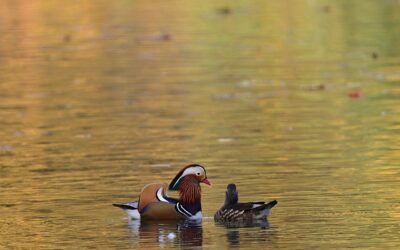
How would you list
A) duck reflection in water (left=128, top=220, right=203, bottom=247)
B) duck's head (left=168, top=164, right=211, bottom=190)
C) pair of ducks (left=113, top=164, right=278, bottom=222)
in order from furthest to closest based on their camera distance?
1. duck's head (left=168, top=164, right=211, bottom=190)
2. pair of ducks (left=113, top=164, right=278, bottom=222)
3. duck reflection in water (left=128, top=220, right=203, bottom=247)

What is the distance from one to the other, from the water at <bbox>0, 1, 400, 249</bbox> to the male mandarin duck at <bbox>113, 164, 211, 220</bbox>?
15 cm

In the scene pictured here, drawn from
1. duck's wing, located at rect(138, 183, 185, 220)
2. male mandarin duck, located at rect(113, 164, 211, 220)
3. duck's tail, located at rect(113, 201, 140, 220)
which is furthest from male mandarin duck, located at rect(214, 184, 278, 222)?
duck's tail, located at rect(113, 201, 140, 220)

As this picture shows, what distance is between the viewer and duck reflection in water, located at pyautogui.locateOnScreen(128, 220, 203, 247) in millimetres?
14305

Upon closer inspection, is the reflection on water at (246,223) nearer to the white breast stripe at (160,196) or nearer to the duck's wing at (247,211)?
the duck's wing at (247,211)

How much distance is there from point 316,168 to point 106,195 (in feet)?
9.19

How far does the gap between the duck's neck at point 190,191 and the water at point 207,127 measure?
0.80 feet

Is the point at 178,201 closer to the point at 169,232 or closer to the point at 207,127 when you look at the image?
the point at 169,232

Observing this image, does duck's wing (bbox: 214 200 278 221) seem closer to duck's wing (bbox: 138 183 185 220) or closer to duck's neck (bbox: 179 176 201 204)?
duck's neck (bbox: 179 176 201 204)

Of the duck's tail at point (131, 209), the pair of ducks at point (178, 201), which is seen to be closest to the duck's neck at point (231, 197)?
the pair of ducks at point (178, 201)

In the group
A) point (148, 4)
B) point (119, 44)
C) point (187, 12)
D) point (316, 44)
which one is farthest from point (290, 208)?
point (148, 4)

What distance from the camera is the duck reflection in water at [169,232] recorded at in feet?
46.9

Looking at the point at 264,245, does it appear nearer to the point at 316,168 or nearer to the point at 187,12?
the point at 316,168

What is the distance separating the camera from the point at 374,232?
46.4 feet

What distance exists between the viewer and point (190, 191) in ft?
51.0
